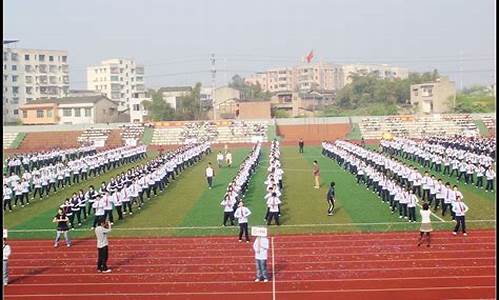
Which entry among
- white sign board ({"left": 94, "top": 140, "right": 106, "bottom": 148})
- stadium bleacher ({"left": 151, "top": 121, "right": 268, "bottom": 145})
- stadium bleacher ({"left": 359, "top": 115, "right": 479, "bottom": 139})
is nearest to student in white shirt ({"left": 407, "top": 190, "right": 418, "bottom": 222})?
white sign board ({"left": 94, "top": 140, "right": 106, "bottom": 148})

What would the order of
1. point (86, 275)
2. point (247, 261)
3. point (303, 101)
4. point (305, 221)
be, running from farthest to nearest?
A: 1. point (303, 101)
2. point (305, 221)
3. point (247, 261)
4. point (86, 275)

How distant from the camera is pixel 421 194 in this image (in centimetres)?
1827

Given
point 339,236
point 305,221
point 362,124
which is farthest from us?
point 362,124

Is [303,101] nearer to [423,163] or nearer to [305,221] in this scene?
[423,163]

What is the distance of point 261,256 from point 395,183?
726cm

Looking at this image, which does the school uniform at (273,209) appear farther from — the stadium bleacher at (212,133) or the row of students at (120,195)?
the stadium bleacher at (212,133)

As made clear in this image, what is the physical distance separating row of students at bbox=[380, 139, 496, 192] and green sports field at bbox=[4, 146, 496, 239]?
60 cm

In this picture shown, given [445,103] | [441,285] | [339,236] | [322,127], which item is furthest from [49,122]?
[441,285]

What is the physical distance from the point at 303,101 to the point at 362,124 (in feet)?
86.9

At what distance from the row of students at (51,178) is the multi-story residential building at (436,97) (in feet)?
131

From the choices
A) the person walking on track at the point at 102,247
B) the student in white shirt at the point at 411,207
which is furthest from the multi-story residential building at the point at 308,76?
the person walking on track at the point at 102,247

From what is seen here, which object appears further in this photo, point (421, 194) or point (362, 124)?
point (362, 124)

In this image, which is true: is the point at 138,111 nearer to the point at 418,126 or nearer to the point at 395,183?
the point at 418,126

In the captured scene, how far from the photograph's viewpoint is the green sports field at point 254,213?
1452 cm
